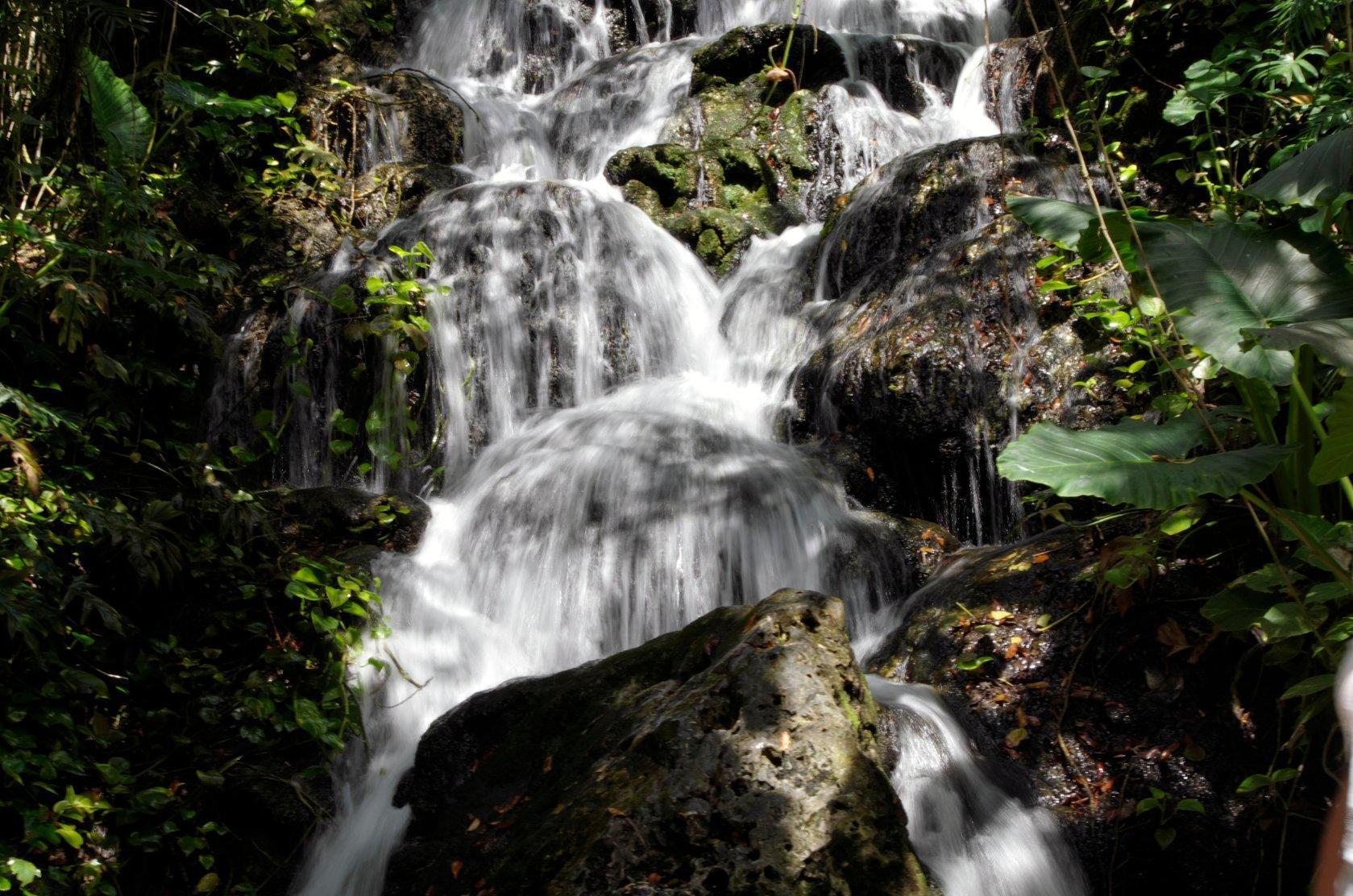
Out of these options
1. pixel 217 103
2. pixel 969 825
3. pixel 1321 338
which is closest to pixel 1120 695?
pixel 969 825

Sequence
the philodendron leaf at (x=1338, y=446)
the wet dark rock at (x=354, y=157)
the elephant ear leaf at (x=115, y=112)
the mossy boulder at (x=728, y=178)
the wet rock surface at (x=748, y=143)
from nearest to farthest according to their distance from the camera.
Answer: the philodendron leaf at (x=1338, y=446), the elephant ear leaf at (x=115, y=112), the wet dark rock at (x=354, y=157), the mossy boulder at (x=728, y=178), the wet rock surface at (x=748, y=143)

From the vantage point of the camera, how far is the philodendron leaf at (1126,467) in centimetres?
223

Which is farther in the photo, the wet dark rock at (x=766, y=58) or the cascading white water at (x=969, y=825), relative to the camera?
the wet dark rock at (x=766, y=58)

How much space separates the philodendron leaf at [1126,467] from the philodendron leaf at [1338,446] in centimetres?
10

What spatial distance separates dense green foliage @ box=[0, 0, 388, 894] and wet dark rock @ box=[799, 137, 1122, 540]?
9.34ft

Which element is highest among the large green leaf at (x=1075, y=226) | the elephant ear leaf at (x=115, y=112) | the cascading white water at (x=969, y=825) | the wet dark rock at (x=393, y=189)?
the wet dark rock at (x=393, y=189)

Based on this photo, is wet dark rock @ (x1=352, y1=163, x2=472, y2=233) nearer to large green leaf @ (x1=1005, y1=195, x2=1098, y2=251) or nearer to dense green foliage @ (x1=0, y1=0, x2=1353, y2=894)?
dense green foliage @ (x1=0, y1=0, x2=1353, y2=894)

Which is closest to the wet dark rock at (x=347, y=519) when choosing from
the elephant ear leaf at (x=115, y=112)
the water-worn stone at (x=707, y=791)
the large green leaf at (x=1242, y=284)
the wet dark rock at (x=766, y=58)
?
the elephant ear leaf at (x=115, y=112)

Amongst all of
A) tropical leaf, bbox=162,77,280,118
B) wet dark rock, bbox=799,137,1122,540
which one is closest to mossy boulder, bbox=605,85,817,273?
wet dark rock, bbox=799,137,1122,540

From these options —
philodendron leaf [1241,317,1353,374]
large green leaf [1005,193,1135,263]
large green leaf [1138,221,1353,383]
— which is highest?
large green leaf [1005,193,1135,263]

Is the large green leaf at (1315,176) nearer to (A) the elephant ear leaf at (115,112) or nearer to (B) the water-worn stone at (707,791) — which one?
(B) the water-worn stone at (707,791)

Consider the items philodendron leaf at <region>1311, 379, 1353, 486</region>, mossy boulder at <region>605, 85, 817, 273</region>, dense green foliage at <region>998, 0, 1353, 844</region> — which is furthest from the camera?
mossy boulder at <region>605, 85, 817, 273</region>

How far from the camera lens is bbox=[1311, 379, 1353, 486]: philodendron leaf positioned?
2033mm

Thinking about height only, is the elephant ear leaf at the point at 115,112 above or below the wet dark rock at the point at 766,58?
below
